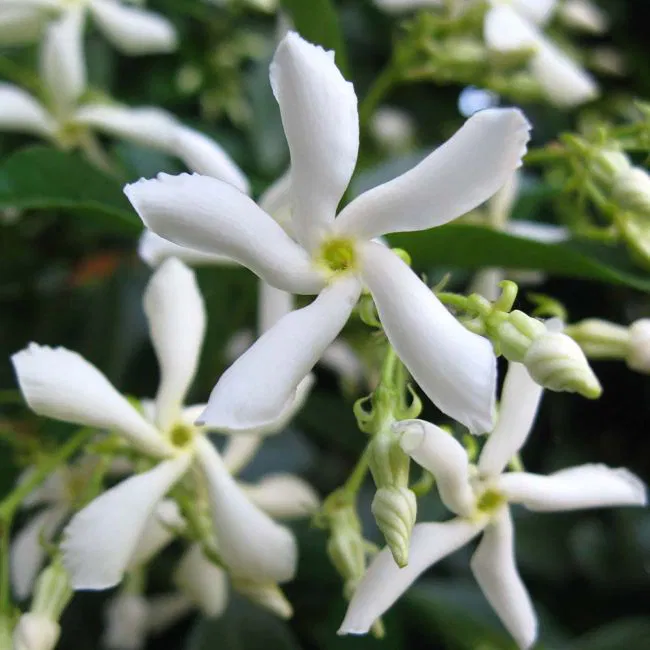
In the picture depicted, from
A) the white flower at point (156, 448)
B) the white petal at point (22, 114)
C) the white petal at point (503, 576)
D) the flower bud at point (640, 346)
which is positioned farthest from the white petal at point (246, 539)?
the white petal at point (22, 114)

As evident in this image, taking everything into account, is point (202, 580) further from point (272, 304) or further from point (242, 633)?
point (272, 304)

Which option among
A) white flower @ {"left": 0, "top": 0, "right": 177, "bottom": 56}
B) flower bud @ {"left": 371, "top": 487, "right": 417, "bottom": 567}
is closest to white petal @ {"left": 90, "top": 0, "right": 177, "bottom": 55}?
white flower @ {"left": 0, "top": 0, "right": 177, "bottom": 56}

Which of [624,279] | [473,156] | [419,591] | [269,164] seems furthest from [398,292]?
[269,164]

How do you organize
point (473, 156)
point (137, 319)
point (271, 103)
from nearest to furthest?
point (473, 156) < point (137, 319) < point (271, 103)

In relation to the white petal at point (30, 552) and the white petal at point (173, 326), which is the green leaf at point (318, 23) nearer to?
the white petal at point (173, 326)

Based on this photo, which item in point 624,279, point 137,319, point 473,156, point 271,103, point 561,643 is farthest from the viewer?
point 271,103

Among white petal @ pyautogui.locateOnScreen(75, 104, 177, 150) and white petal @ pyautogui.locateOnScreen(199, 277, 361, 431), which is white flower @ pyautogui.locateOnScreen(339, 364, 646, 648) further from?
white petal @ pyautogui.locateOnScreen(75, 104, 177, 150)

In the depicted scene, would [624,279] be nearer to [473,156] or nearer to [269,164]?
[473,156]

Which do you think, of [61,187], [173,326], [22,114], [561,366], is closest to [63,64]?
[22,114]
